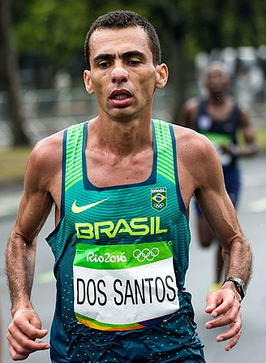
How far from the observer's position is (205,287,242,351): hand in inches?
145

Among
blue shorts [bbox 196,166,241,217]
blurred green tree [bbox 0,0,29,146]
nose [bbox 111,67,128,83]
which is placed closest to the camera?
nose [bbox 111,67,128,83]

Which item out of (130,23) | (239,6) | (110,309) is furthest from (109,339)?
(239,6)

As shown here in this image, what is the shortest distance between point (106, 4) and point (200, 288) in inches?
1323

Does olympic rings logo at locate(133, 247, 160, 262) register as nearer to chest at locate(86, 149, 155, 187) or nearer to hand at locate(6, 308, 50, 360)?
chest at locate(86, 149, 155, 187)

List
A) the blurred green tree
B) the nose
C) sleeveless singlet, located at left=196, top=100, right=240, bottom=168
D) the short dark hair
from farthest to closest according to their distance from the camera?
the blurred green tree → sleeveless singlet, located at left=196, top=100, right=240, bottom=168 → the short dark hair → the nose

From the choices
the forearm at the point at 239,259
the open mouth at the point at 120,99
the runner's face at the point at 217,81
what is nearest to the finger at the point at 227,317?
the forearm at the point at 239,259

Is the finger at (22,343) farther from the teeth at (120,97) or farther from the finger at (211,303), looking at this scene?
the teeth at (120,97)

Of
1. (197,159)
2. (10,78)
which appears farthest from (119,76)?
(10,78)

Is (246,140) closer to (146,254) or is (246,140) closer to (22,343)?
(146,254)

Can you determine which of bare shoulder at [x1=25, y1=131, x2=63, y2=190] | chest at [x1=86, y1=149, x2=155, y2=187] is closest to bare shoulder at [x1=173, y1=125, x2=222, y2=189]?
chest at [x1=86, y1=149, x2=155, y2=187]

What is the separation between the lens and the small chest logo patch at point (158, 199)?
3.99 m

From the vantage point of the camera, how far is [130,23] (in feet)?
13.2

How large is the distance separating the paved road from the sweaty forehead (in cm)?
371

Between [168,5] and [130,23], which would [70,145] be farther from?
[168,5]
